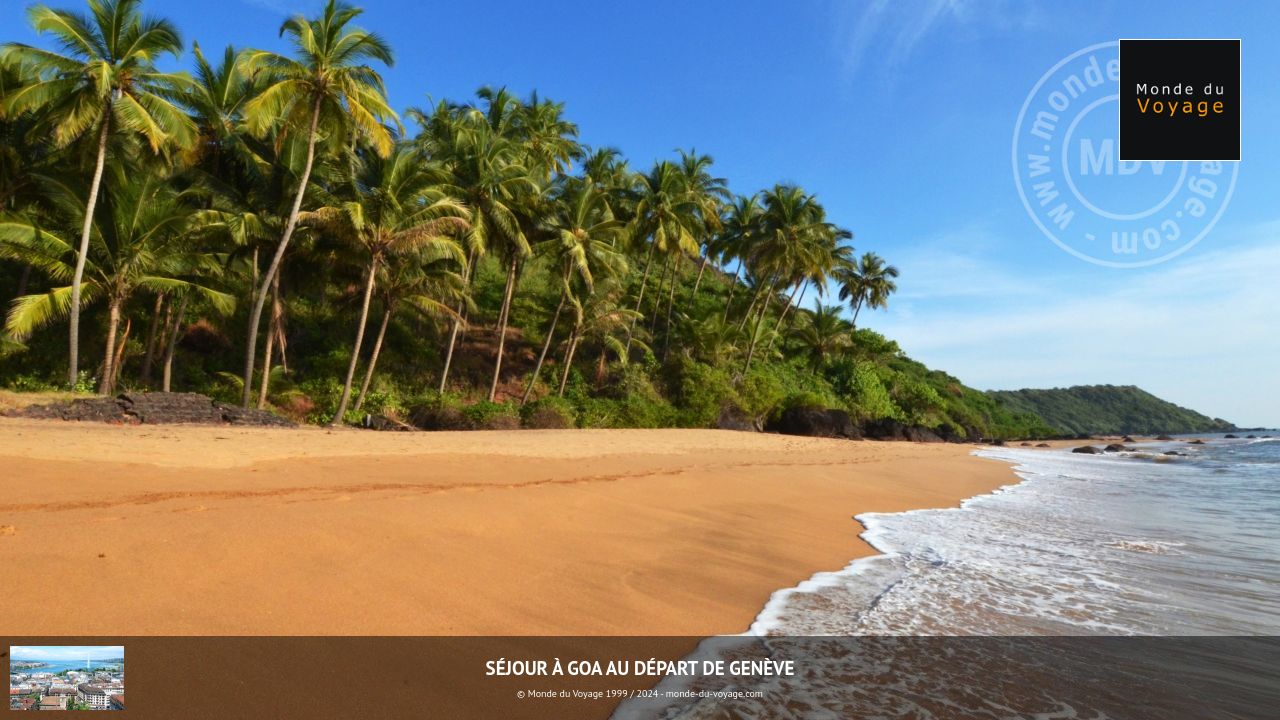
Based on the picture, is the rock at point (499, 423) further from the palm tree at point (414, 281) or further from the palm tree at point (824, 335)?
the palm tree at point (824, 335)

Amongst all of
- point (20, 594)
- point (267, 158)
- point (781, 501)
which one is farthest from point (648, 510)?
point (267, 158)

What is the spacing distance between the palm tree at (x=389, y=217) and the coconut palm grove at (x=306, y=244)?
2.8 inches

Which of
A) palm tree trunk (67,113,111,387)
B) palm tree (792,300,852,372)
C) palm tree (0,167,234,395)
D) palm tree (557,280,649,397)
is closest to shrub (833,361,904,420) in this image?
palm tree (792,300,852,372)

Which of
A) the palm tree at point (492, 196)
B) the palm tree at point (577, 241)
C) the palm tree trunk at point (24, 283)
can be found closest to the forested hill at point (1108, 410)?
the palm tree at point (577, 241)

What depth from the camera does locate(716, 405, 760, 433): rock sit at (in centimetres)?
2266

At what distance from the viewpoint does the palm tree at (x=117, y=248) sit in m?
13.4

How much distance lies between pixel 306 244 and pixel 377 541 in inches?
642

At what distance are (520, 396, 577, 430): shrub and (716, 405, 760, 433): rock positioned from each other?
7180 millimetres

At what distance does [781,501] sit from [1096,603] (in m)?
3.47

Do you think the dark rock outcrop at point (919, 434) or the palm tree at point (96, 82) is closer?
the palm tree at point (96, 82)

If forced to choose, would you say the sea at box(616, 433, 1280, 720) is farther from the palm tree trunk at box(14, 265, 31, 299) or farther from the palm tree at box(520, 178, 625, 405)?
the palm tree trunk at box(14, 265, 31, 299)

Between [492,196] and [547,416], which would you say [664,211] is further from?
[547,416]

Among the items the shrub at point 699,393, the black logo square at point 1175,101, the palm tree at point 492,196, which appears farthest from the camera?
the shrub at point 699,393

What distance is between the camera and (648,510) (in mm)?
5641
